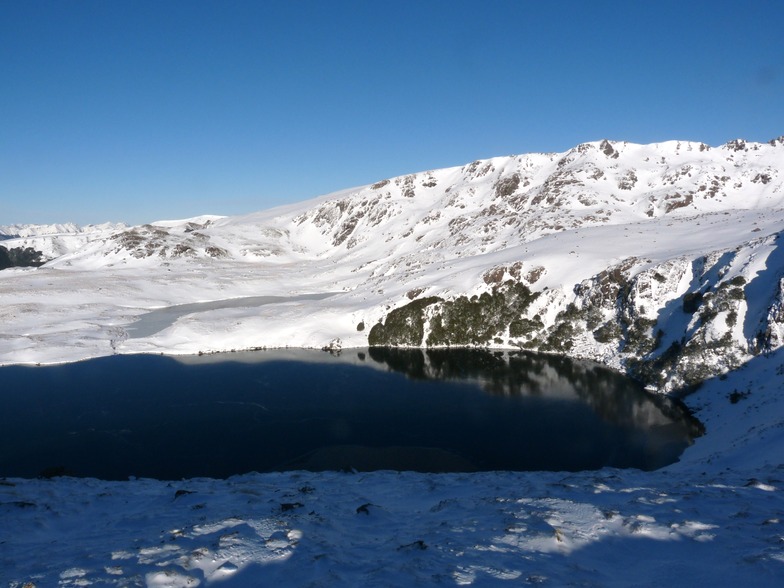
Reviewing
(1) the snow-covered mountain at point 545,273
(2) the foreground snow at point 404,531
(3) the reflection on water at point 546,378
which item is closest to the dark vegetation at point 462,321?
(1) the snow-covered mountain at point 545,273

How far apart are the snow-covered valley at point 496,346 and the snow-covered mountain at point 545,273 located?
1.40 feet

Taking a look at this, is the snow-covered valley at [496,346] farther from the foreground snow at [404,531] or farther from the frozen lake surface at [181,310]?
the frozen lake surface at [181,310]

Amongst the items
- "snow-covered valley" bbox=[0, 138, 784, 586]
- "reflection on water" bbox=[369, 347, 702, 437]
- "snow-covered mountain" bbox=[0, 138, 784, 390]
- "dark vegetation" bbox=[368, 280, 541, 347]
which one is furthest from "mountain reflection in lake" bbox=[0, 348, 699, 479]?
"snow-covered mountain" bbox=[0, 138, 784, 390]

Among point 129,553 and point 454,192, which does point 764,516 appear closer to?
point 129,553

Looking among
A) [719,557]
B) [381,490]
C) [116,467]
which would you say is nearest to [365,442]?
[381,490]

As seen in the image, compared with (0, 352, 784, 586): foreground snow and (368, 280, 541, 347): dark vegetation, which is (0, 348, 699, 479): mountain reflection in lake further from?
(0, 352, 784, 586): foreground snow

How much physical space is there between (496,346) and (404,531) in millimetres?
53265

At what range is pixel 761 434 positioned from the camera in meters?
30.0

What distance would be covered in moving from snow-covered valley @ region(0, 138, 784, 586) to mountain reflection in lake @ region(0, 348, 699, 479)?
5.68 m

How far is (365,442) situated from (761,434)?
28043 mm

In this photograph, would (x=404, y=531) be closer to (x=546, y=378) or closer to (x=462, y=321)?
(x=546, y=378)

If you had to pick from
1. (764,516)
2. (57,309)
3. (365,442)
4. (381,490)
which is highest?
(57,309)

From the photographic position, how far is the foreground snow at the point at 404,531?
12.1 m

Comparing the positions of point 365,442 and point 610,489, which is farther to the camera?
point 365,442
